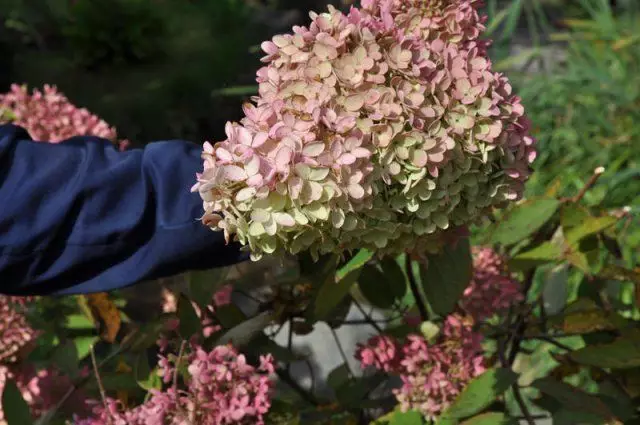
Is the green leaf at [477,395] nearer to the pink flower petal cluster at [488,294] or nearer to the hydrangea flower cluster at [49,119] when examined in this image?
the pink flower petal cluster at [488,294]

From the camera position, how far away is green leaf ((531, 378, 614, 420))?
1147 mm

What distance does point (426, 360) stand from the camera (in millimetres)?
1119

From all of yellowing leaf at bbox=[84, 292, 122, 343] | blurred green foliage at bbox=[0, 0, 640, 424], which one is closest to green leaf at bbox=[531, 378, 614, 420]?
blurred green foliage at bbox=[0, 0, 640, 424]

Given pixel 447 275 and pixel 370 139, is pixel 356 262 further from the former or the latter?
pixel 370 139

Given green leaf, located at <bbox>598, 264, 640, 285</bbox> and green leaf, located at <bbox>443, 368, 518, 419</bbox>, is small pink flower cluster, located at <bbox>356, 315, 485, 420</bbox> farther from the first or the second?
green leaf, located at <bbox>598, 264, 640, 285</bbox>

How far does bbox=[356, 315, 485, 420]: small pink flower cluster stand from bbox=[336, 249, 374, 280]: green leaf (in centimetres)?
11

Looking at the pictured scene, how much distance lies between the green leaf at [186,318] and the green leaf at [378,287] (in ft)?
0.77

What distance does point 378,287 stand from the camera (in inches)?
49.9

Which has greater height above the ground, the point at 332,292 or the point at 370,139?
the point at 370,139

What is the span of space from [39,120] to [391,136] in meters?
0.87

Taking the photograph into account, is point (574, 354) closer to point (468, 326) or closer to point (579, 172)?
point (468, 326)

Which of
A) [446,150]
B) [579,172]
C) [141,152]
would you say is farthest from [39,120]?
[579,172]

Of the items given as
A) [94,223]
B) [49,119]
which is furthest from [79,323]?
[94,223]

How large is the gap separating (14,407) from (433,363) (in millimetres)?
469
